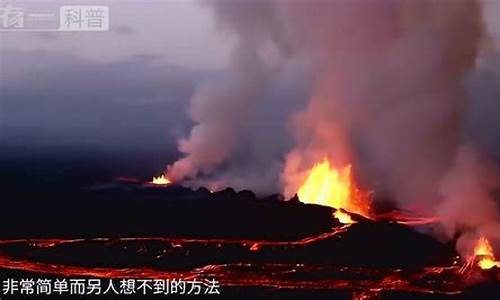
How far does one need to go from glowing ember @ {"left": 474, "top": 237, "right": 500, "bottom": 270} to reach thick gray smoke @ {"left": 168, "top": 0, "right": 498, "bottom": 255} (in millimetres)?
38

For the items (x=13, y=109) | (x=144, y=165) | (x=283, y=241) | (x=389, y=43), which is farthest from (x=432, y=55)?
(x=13, y=109)

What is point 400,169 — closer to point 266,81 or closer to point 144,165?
point 266,81

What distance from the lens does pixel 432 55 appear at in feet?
6.75

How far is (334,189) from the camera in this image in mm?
2102

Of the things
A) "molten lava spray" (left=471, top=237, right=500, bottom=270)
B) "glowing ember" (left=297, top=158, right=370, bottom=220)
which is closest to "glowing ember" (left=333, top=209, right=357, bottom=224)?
"glowing ember" (left=297, top=158, right=370, bottom=220)

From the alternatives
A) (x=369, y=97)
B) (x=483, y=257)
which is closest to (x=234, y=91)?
(x=369, y=97)

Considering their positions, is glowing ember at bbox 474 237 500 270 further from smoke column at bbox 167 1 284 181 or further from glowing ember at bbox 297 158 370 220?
smoke column at bbox 167 1 284 181

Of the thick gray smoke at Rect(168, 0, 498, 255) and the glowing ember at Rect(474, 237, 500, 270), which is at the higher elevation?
the thick gray smoke at Rect(168, 0, 498, 255)

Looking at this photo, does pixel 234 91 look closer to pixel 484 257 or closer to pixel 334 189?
pixel 334 189

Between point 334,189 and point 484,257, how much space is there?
44cm

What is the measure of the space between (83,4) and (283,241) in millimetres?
842

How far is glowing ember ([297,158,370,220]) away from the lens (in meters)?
2.10

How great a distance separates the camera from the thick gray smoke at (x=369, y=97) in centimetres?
205

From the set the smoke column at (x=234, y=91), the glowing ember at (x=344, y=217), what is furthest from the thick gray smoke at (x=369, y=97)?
the glowing ember at (x=344, y=217)
